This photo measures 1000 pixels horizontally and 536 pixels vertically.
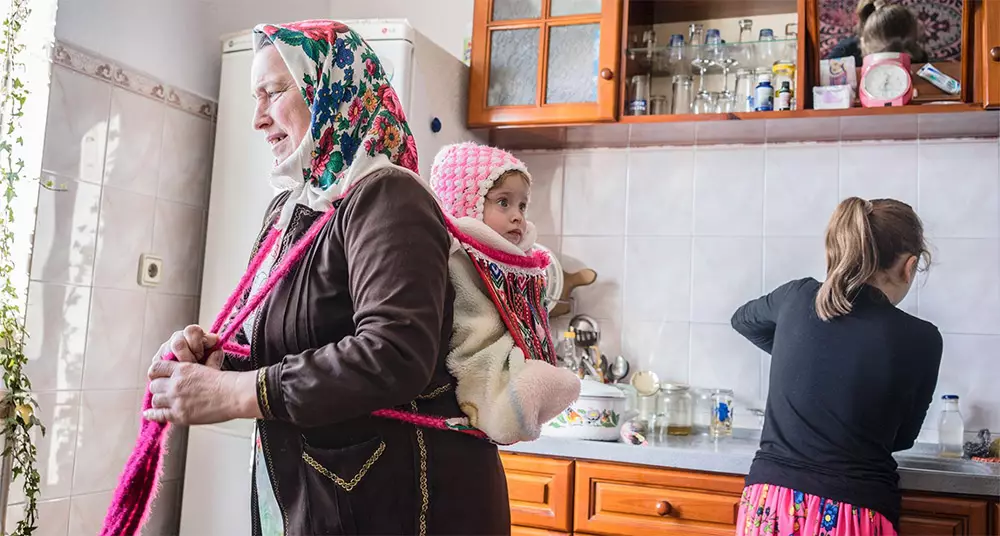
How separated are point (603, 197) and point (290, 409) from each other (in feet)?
6.54

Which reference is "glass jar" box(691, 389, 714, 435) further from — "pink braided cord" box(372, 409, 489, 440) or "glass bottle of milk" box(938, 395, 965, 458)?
"pink braided cord" box(372, 409, 489, 440)

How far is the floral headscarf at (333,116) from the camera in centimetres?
108

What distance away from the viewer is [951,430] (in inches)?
88.2

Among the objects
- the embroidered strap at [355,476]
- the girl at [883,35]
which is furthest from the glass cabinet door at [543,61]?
the embroidered strap at [355,476]

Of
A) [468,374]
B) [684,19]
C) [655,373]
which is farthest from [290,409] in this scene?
[684,19]

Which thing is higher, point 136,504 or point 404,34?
point 404,34

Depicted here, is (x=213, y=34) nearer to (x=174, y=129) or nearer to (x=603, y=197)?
(x=174, y=129)

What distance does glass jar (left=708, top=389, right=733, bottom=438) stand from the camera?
2424mm

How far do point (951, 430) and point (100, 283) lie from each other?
2270mm

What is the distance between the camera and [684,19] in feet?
8.93

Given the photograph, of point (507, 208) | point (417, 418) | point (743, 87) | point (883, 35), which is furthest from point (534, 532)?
point (883, 35)

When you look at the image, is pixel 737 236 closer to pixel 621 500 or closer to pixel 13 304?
pixel 621 500

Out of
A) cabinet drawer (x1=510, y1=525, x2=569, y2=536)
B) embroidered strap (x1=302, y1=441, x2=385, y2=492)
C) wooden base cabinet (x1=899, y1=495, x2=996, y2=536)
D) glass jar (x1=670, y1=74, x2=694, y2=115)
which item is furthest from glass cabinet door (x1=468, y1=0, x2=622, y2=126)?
embroidered strap (x1=302, y1=441, x2=385, y2=492)

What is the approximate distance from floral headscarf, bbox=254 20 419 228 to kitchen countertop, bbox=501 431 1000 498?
1217 mm
